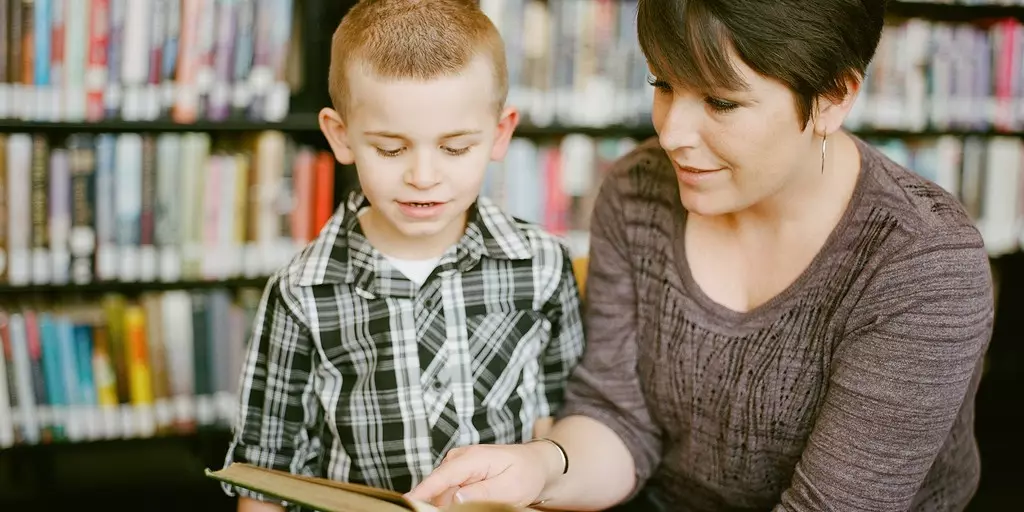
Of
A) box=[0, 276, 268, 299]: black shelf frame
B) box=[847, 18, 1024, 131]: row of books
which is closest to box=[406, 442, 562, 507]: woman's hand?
box=[0, 276, 268, 299]: black shelf frame

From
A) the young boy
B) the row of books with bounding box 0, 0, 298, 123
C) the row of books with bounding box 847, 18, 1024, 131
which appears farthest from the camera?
the row of books with bounding box 847, 18, 1024, 131

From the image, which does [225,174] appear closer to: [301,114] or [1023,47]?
[301,114]

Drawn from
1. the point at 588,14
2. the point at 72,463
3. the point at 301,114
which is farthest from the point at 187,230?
the point at 588,14

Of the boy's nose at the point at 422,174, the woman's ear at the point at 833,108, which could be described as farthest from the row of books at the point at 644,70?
the boy's nose at the point at 422,174

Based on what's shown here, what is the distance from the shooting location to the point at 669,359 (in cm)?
124

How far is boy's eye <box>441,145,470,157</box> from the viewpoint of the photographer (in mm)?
1074

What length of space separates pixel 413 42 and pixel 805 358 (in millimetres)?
589

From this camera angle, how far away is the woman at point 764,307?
1027mm

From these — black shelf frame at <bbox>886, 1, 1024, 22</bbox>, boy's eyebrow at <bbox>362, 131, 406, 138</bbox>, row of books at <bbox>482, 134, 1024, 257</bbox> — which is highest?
black shelf frame at <bbox>886, 1, 1024, 22</bbox>

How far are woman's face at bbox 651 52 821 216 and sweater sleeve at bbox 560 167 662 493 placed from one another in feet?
0.63

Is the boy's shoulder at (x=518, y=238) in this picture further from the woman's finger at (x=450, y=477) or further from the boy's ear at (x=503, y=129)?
the woman's finger at (x=450, y=477)

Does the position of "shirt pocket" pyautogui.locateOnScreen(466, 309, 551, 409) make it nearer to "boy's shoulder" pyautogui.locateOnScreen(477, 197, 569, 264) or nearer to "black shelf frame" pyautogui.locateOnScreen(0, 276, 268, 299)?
"boy's shoulder" pyautogui.locateOnScreen(477, 197, 569, 264)

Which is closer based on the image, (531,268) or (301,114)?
(531,268)

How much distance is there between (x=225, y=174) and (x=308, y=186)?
181mm
